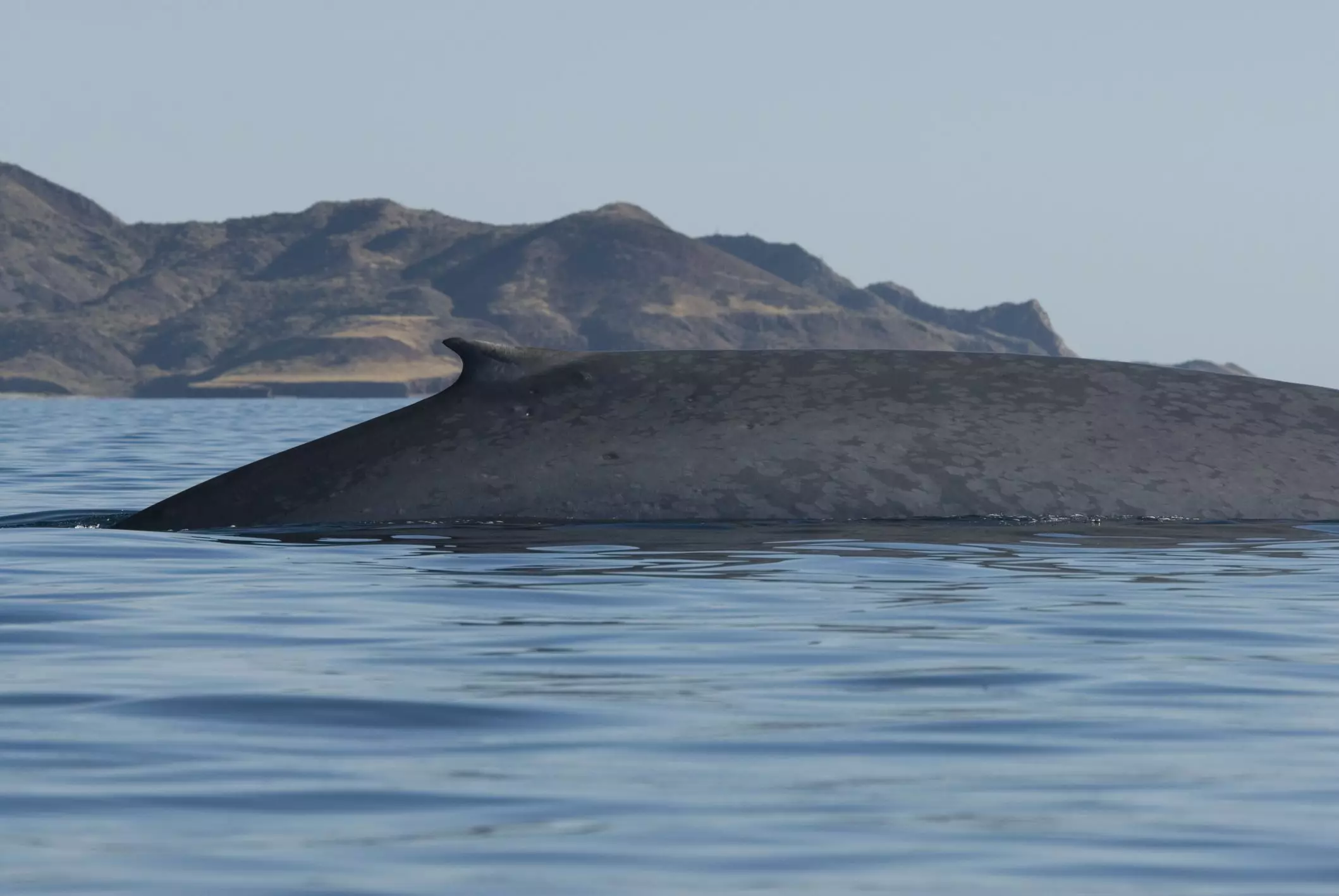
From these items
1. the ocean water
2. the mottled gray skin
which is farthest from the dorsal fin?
the ocean water

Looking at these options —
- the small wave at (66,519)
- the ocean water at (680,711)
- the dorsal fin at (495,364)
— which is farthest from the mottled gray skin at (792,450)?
the small wave at (66,519)

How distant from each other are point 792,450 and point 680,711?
6.09m

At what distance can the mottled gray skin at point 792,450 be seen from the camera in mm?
13812

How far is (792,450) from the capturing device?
13.9 meters

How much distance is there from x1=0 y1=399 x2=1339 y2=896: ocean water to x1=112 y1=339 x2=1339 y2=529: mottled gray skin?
0.20 meters

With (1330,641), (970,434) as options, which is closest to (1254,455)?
(970,434)

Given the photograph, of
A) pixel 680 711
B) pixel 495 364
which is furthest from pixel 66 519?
pixel 680 711

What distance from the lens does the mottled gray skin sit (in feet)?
45.3

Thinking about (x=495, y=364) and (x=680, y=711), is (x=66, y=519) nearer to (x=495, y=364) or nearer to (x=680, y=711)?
(x=495, y=364)

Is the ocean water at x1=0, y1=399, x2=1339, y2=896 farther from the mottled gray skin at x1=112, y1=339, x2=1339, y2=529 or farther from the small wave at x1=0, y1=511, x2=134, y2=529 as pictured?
the small wave at x1=0, y1=511, x2=134, y2=529

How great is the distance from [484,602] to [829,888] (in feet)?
19.3

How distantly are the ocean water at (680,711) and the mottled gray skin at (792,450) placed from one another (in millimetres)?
201

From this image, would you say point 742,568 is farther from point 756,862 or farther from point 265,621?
point 756,862

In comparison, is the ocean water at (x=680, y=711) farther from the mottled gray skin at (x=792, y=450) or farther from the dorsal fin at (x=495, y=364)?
the dorsal fin at (x=495, y=364)
